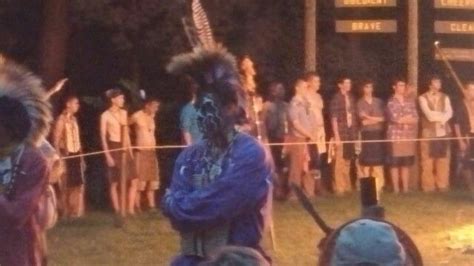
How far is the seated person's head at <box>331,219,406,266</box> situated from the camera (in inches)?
149

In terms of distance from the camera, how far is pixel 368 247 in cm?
378

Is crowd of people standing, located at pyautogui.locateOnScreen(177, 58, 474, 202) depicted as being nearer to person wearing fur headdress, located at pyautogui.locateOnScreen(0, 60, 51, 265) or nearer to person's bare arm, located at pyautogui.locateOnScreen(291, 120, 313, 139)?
person's bare arm, located at pyautogui.locateOnScreen(291, 120, 313, 139)

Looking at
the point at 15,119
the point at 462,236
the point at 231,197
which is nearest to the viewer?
the point at 231,197

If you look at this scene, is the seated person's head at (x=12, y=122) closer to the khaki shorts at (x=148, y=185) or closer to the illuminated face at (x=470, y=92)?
the khaki shorts at (x=148, y=185)

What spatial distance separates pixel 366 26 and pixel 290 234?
8.31 metres

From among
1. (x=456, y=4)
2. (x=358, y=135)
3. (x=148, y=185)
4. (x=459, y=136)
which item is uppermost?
(x=456, y=4)

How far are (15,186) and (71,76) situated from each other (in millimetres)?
17456

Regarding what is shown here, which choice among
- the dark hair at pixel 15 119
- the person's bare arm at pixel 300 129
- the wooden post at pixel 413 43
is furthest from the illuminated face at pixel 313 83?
the dark hair at pixel 15 119

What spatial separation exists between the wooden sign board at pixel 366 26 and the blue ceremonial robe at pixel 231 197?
58.3 ft

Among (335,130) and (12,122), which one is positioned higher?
(12,122)

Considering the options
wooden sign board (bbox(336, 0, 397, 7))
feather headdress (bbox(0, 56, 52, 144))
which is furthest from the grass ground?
feather headdress (bbox(0, 56, 52, 144))

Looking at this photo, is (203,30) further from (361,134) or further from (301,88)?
(361,134)

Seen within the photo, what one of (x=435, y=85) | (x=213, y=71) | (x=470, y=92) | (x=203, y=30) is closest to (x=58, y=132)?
(x=435, y=85)

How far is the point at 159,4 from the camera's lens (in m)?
22.1
